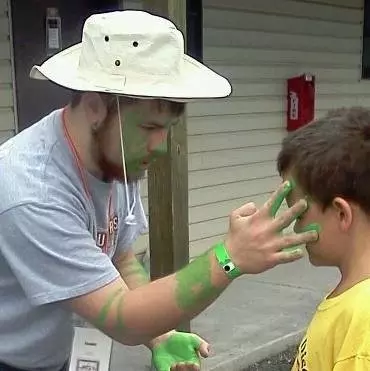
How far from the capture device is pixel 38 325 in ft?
7.18

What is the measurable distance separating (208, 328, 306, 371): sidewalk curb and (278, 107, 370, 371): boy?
2.90m

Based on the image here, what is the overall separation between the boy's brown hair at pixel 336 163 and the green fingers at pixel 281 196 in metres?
0.03

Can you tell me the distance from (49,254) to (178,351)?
0.71 metres

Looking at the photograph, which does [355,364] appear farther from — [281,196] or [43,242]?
[43,242]

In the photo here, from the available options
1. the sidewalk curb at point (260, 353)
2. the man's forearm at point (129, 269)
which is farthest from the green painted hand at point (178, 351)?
the sidewalk curb at point (260, 353)

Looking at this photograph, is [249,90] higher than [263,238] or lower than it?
lower

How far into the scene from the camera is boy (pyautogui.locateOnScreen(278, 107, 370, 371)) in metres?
1.99

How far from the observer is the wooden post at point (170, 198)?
421cm

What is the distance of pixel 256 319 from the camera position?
19.5 ft

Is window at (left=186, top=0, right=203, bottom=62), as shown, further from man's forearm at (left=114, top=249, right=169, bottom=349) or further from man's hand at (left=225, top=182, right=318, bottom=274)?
man's hand at (left=225, top=182, right=318, bottom=274)

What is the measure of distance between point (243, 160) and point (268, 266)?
6006 mm

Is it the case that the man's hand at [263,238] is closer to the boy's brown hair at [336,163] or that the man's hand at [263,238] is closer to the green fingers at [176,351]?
the boy's brown hair at [336,163]

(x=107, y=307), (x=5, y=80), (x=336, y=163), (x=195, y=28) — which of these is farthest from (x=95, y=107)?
(x=195, y=28)

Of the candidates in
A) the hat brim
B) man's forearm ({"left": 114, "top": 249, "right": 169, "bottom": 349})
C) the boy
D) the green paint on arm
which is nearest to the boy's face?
the boy
